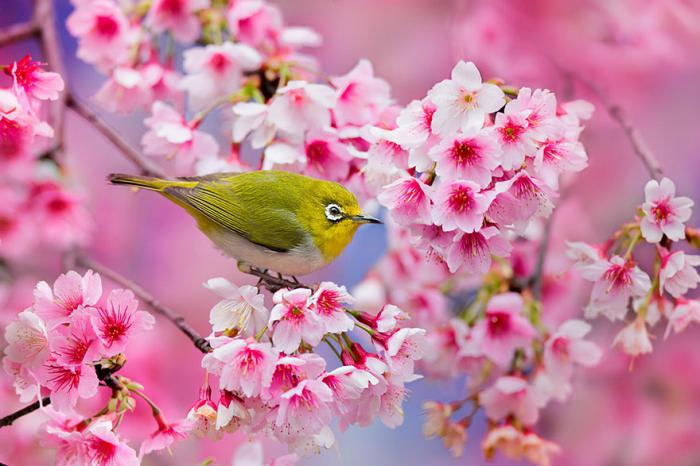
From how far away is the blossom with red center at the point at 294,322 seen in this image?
61 cm

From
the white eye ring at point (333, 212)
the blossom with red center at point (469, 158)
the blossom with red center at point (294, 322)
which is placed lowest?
the white eye ring at point (333, 212)

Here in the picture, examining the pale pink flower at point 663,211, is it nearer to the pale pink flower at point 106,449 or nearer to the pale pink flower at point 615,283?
the pale pink flower at point 615,283

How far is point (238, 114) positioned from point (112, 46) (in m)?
0.19

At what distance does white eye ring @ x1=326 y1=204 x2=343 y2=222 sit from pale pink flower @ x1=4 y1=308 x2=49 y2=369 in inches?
10.1

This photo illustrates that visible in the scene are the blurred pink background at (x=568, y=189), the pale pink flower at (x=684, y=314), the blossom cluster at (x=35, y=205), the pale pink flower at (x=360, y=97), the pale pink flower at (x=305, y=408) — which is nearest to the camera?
the pale pink flower at (x=305, y=408)

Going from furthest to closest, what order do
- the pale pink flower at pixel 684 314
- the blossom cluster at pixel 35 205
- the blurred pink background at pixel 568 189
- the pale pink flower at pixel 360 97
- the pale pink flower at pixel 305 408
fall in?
the blurred pink background at pixel 568 189
the blossom cluster at pixel 35 205
the pale pink flower at pixel 360 97
the pale pink flower at pixel 684 314
the pale pink flower at pixel 305 408

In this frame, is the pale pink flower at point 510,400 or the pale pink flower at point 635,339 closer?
the pale pink flower at point 635,339

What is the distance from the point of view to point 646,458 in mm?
1351

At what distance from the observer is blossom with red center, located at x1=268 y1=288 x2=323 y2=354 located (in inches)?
23.9

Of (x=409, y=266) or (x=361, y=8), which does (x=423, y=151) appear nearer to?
(x=409, y=266)

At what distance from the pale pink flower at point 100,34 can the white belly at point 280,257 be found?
0.28 meters

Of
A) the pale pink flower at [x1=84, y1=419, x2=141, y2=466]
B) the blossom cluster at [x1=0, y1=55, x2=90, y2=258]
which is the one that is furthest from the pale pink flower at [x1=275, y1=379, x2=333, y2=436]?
the blossom cluster at [x1=0, y1=55, x2=90, y2=258]

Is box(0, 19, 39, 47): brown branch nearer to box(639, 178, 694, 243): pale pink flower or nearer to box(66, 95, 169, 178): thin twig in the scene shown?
Result: box(66, 95, 169, 178): thin twig

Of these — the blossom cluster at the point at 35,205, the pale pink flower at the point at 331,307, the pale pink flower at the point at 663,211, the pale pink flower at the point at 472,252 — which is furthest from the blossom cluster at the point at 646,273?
the blossom cluster at the point at 35,205
